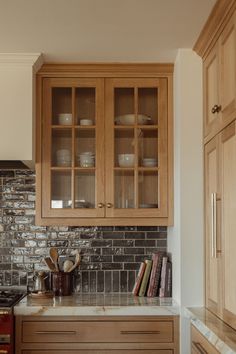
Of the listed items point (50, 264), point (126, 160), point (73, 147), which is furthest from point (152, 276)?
point (73, 147)

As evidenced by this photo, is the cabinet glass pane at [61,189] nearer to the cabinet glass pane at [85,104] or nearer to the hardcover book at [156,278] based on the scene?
the cabinet glass pane at [85,104]

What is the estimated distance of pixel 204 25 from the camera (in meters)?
3.10

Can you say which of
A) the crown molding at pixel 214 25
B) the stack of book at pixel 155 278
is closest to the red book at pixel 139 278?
the stack of book at pixel 155 278

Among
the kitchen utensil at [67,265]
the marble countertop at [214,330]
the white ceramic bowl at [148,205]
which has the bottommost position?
the marble countertop at [214,330]

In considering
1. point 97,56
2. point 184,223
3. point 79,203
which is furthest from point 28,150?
point 184,223

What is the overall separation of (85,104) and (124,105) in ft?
0.87

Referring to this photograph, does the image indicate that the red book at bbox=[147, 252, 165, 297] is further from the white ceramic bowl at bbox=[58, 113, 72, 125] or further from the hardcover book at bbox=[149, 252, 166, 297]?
the white ceramic bowl at bbox=[58, 113, 72, 125]

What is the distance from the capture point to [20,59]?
3.64 metres

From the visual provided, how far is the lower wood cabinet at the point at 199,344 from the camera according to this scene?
8.86ft

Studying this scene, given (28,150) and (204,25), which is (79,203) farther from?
(204,25)

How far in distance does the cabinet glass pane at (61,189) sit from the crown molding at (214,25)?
1.20 metres

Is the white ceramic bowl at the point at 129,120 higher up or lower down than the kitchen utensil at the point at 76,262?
higher up

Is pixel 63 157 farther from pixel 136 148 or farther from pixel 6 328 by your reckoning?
pixel 6 328

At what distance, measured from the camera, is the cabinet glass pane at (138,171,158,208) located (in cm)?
383
